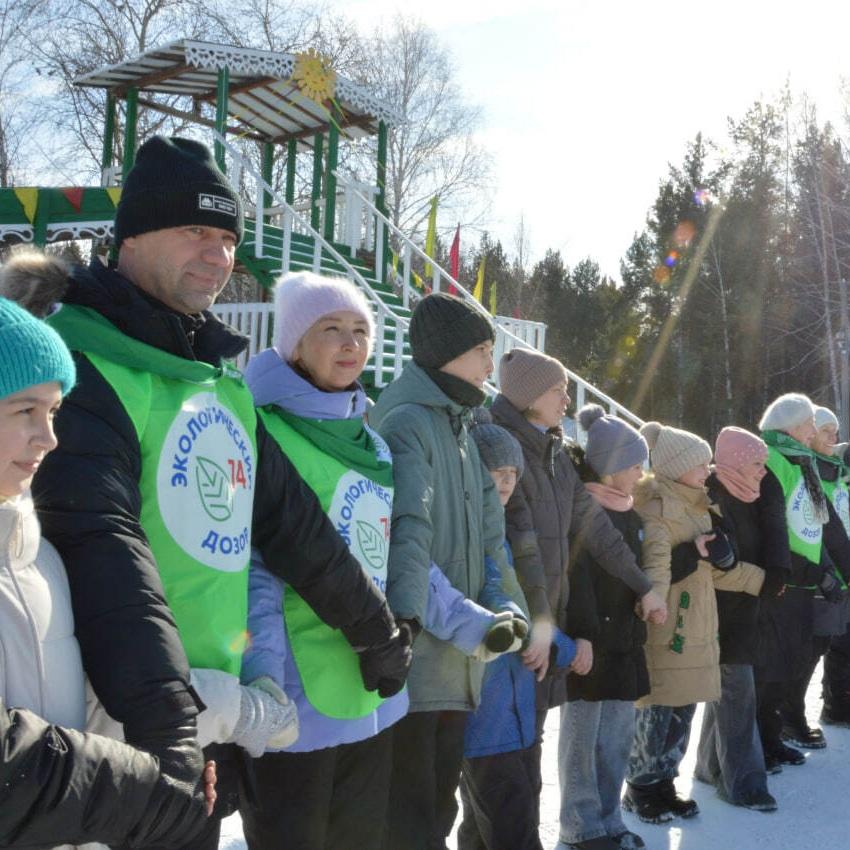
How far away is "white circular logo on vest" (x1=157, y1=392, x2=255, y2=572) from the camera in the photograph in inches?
64.8

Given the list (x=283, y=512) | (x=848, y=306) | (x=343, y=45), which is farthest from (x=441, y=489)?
(x=848, y=306)

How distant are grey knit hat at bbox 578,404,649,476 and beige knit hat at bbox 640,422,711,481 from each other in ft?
1.02

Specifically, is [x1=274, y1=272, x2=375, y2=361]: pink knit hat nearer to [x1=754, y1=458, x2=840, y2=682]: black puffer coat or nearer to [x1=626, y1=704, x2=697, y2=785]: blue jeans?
[x1=626, y1=704, x2=697, y2=785]: blue jeans

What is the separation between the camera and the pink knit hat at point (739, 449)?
14.0ft

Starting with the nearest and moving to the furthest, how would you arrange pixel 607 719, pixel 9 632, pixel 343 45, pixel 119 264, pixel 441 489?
pixel 9 632
pixel 119 264
pixel 441 489
pixel 607 719
pixel 343 45

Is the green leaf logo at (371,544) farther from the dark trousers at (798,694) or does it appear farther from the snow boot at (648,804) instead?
the dark trousers at (798,694)

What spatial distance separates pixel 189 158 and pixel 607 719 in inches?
104

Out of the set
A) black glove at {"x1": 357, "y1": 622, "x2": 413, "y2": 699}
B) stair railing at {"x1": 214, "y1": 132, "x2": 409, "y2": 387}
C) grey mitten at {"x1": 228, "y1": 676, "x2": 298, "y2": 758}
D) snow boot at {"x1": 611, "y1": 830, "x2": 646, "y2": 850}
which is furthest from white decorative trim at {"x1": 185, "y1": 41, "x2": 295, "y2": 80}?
grey mitten at {"x1": 228, "y1": 676, "x2": 298, "y2": 758}

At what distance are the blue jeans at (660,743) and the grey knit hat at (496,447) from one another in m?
1.47

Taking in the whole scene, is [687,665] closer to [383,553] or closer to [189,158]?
[383,553]

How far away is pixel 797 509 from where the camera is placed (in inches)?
189

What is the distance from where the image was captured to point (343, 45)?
25344 millimetres

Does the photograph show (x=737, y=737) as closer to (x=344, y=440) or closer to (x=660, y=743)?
(x=660, y=743)

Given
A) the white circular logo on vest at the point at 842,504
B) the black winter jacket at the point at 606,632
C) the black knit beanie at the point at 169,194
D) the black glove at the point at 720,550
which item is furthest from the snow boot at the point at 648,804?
the black knit beanie at the point at 169,194
